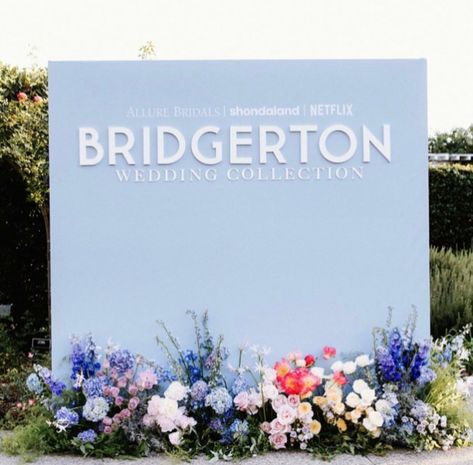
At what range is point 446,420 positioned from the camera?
200 inches

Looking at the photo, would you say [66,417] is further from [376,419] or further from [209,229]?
[376,419]

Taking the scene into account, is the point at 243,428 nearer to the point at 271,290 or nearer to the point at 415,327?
the point at 271,290

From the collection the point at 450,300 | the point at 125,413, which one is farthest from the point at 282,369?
the point at 450,300

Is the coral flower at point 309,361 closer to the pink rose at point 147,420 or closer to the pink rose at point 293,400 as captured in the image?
the pink rose at point 293,400

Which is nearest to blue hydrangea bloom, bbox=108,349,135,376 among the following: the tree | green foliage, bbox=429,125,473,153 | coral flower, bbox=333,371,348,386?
coral flower, bbox=333,371,348,386

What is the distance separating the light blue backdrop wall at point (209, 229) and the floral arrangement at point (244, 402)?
186mm

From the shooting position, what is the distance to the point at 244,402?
16.1ft

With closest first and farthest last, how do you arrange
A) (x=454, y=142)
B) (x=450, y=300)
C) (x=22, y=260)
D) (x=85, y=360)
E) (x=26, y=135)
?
1. (x=85, y=360)
2. (x=26, y=135)
3. (x=450, y=300)
4. (x=22, y=260)
5. (x=454, y=142)

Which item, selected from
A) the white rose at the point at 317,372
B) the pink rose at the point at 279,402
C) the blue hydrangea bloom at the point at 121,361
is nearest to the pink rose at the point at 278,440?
the pink rose at the point at 279,402

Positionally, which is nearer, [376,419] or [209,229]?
[376,419]

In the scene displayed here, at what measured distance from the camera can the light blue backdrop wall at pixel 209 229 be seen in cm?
524

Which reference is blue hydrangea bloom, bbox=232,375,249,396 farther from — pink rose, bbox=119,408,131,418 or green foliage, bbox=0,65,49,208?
green foliage, bbox=0,65,49,208

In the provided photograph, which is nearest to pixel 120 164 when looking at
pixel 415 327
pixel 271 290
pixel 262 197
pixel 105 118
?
pixel 105 118

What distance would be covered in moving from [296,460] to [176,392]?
861 millimetres
